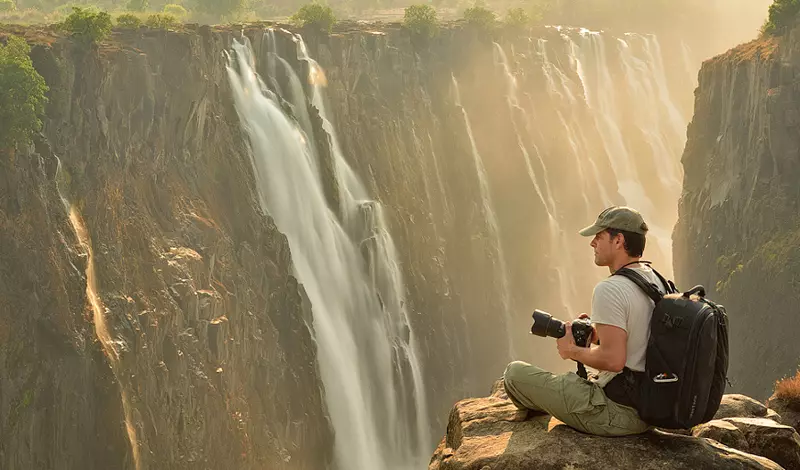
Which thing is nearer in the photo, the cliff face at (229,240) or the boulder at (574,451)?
the boulder at (574,451)

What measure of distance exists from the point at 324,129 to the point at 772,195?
76.9 feet

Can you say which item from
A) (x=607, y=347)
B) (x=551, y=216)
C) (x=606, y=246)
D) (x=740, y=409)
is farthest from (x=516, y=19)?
(x=607, y=347)

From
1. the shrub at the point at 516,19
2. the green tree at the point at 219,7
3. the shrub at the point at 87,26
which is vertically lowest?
the shrub at the point at 87,26

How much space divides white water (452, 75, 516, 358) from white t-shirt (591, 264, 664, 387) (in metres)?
42.5

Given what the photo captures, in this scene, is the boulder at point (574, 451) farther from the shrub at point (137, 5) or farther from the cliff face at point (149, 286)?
the shrub at point (137, 5)

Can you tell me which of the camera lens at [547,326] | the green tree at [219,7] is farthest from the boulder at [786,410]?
the green tree at [219,7]

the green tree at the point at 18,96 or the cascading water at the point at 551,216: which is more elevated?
the green tree at the point at 18,96

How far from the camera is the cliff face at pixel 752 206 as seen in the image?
29.4 m

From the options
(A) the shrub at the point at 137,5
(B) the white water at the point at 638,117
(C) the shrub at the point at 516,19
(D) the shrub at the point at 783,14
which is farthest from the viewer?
(A) the shrub at the point at 137,5

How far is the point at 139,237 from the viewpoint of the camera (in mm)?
30422

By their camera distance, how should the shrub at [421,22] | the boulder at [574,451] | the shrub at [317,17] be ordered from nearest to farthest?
the boulder at [574,451]
the shrub at [317,17]
the shrub at [421,22]

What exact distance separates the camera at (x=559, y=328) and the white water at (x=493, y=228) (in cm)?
4205

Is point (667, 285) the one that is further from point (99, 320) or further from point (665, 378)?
point (99, 320)

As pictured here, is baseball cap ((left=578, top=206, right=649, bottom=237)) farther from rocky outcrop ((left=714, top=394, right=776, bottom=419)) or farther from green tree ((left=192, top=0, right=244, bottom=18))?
green tree ((left=192, top=0, right=244, bottom=18))
